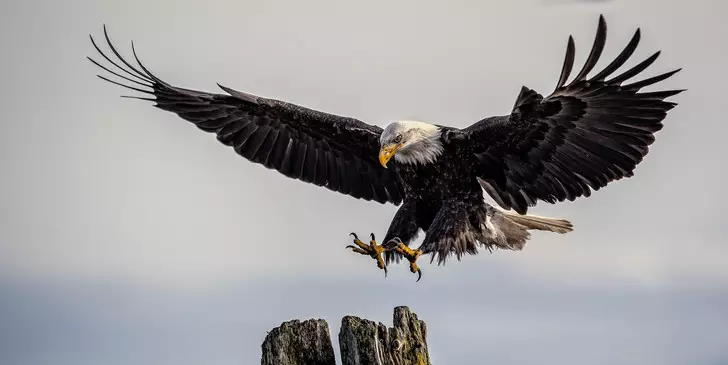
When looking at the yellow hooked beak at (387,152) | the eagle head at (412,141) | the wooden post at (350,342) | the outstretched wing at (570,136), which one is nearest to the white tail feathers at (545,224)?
the outstretched wing at (570,136)

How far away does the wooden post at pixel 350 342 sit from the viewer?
5.74m

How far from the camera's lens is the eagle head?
911cm

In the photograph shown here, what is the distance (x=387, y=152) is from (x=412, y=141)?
0.27m

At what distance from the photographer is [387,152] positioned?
9055 millimetres

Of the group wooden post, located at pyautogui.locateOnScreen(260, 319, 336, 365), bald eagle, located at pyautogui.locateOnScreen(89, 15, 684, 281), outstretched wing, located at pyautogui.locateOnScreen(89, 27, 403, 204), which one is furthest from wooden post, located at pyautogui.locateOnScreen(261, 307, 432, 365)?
outstretched wing, located at pyautogui.locateOnScreen(89, 27, 403, 204)

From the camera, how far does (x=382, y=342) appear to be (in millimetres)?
5754

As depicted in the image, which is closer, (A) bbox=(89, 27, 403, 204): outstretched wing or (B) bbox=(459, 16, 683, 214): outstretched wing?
(B) bbox=(459, 16, 683, 214): outstretched wing

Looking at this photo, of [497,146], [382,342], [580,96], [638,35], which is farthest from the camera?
[497,146]

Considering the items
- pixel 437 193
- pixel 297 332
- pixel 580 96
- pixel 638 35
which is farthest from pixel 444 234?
pixel 297 332

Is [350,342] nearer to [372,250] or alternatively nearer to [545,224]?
[372,250]

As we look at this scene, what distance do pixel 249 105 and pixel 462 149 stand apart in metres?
2.19

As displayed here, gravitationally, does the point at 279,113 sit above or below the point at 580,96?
above

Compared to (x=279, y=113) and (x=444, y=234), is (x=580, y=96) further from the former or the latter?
(x=279, y=113)

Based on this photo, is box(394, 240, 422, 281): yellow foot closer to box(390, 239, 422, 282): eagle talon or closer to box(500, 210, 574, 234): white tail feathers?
box(390, 239, 422, 282): eagle talon
